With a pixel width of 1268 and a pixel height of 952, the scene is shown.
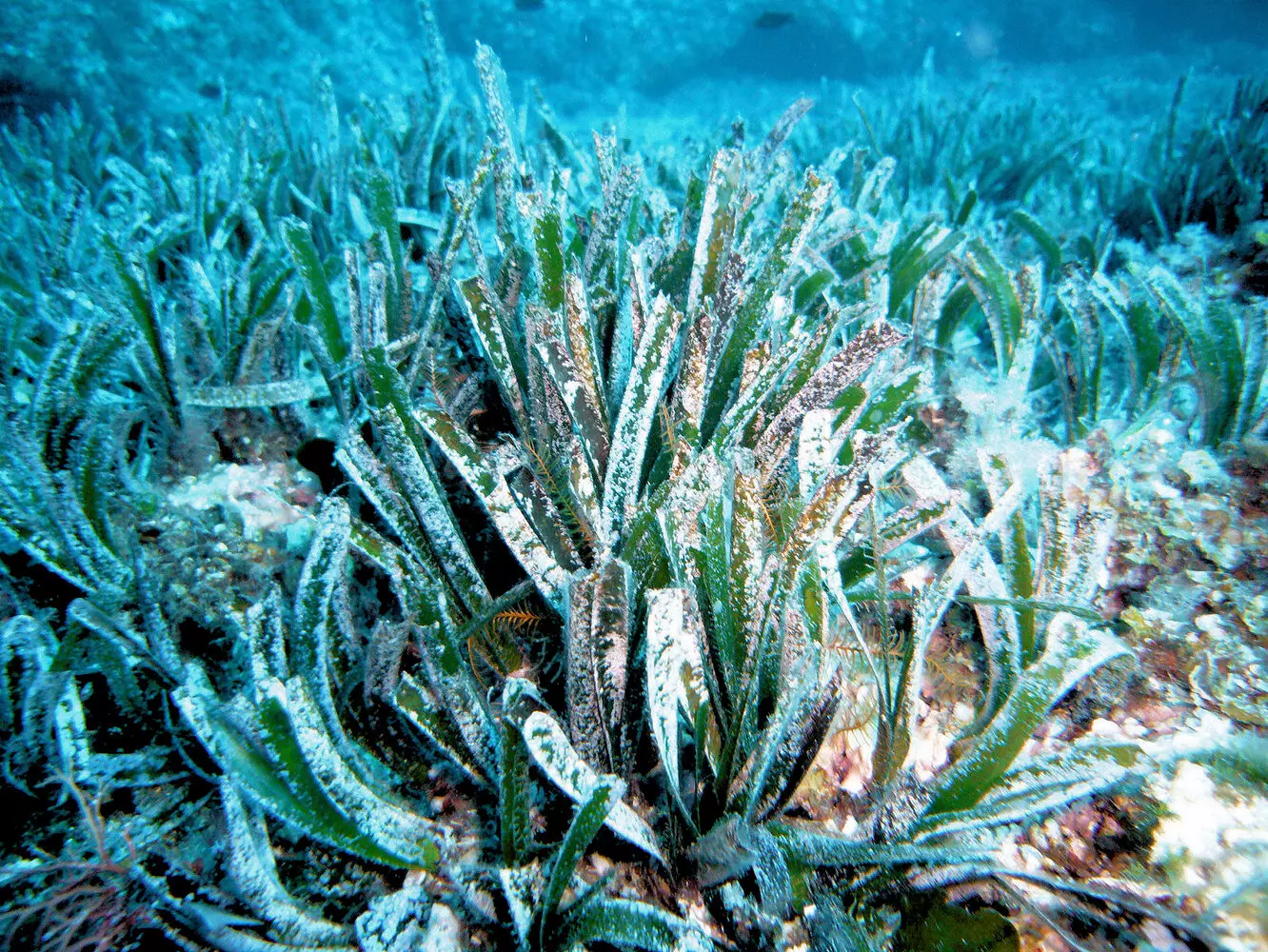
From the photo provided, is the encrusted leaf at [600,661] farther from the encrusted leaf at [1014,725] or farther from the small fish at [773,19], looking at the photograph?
the small fish at [773,19]

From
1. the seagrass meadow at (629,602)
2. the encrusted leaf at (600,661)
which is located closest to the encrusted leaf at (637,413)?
the seagrass meadow at (629,602)

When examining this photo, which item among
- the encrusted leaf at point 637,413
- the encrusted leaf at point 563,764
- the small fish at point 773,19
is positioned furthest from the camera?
the small fish at point 773,19

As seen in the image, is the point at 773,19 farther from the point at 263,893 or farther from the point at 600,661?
the point at 263,893

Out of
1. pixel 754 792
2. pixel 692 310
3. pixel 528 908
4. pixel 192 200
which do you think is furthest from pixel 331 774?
pixel 192 200

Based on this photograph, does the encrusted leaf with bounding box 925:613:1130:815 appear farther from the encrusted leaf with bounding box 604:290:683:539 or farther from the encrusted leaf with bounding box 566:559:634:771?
the encrusted leaf with bounding box 604:290:683:539

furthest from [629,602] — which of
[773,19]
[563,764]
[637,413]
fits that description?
[773,19]

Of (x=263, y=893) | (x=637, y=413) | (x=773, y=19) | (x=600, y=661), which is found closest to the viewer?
(x=263, y=893)

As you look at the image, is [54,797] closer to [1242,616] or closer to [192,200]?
[1242,616]

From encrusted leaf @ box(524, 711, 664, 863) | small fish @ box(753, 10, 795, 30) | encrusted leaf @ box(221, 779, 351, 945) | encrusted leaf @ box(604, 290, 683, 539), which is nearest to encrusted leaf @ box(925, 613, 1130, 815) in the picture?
encrusted leaf @ box(524, 711, 664, 863)
